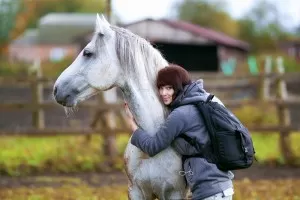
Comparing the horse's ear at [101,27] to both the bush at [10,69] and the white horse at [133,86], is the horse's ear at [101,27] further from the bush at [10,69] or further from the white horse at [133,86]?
the bush at [10,69]

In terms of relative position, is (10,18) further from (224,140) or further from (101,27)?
(224,140)

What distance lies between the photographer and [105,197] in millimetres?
6379

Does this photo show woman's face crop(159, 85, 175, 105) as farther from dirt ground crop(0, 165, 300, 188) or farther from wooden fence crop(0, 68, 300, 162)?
wooden fence crop(0, 68, 300, 162)

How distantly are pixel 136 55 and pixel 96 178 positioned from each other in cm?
517

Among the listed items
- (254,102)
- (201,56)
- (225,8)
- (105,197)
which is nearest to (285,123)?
(254,102)

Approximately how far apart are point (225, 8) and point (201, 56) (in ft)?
131

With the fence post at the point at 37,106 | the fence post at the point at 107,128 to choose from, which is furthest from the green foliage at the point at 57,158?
the fence post at the point at 37,106

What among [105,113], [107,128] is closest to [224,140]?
[107,128]

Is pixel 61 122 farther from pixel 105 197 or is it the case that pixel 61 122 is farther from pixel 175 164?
pixel 175 164

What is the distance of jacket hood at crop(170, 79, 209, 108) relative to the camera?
3.43m

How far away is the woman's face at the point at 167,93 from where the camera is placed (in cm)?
348

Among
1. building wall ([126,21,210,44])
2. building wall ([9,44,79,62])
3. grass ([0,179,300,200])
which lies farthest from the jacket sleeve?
building wall ([9,44,79,62])

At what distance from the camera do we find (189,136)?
11.1ft

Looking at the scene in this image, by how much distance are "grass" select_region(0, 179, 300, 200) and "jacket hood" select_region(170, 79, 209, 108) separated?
2972 millimetres
